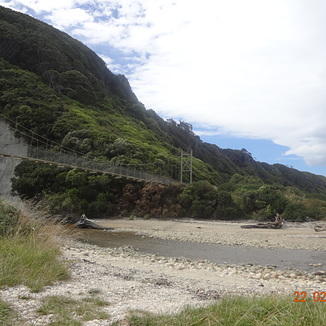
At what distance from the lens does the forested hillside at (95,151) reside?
28.3m

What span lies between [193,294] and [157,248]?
9.18 m

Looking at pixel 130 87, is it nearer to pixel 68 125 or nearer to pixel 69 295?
pixel 68 125

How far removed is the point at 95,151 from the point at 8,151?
9380mm

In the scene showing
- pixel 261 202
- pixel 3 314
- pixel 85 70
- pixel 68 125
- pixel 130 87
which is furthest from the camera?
pixel 130 87

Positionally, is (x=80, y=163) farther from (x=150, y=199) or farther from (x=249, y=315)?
(x=249, y=315)

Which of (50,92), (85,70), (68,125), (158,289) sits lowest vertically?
(158,289)

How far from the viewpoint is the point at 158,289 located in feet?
15.9

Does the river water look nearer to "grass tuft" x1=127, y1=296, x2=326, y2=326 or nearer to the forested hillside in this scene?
"grass tuft" x1=127, y1=296, x2=326, y2=326

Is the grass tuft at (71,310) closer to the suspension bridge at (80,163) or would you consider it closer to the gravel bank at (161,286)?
the gravel bank at (161,286)

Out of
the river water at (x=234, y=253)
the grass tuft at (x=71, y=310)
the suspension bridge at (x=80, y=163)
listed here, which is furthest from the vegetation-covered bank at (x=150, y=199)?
the grass tuft at (x=71, y=310)

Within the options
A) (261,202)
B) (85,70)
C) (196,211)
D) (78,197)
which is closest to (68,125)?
(78,197)

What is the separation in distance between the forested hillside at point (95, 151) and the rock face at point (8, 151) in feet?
4.71

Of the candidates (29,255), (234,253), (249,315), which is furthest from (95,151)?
Answer: (249,315)

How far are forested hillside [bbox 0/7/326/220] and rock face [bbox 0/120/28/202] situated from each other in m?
1.43
